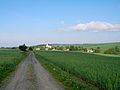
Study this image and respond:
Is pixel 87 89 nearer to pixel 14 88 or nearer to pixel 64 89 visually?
pixel 64 89

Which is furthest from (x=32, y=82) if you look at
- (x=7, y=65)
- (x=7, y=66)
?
(x=7, y=65)

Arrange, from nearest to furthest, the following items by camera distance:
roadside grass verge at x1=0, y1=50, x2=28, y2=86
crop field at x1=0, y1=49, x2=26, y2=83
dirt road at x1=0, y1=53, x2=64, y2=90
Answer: dirt road at x1=0, y1=53, x2=64, y2=90
roadside grass verge at x1=0, y1=50, x2=28, y2=86
crop field at x1=0, y1=49, x2=26, y2=83

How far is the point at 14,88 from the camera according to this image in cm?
1672

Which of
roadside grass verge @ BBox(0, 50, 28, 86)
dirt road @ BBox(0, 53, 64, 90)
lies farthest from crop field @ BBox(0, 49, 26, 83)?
dirt road @ BBox(0, 53, 64, 90)

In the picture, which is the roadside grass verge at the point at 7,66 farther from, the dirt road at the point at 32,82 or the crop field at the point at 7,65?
the dirt road at the point at 32,82

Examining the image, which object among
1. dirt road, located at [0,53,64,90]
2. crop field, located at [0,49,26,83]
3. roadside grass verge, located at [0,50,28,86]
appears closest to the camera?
dirt road, located at [0,53,64,90]

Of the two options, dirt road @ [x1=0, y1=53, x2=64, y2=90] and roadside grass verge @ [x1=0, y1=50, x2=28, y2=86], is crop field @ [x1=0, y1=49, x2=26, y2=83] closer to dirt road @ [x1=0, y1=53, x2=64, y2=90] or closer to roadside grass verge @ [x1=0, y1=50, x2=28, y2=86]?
roadside grass verge @ [x1=0, y1=50, x2=28, y2=86]

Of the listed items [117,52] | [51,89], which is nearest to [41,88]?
[51,89]

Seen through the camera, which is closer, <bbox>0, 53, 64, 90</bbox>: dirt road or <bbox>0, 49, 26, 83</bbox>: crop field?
<bbox>0, 53, 64, 90</bbox>: dirt road

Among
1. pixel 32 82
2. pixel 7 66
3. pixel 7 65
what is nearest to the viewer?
pixel 32 82

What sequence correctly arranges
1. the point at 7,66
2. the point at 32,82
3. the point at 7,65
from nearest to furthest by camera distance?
the point at 32,82
the point at 7,66
the point at 7,65

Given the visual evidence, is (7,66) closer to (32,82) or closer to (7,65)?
(7,65)

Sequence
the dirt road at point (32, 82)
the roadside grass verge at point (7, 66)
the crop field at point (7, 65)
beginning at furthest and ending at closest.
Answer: the crop field at point (7, 65)
the roadside grass verge at point (7, 66)
the dirt road at point (32, 82)

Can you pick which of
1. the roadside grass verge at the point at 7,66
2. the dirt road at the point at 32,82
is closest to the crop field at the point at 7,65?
the roadside grass verge at the point at 7,66
